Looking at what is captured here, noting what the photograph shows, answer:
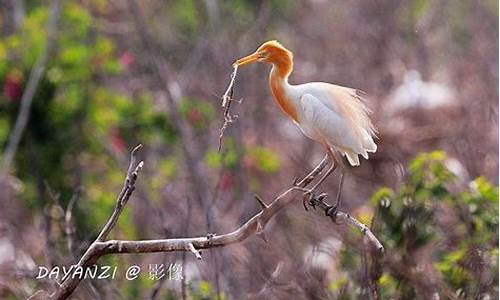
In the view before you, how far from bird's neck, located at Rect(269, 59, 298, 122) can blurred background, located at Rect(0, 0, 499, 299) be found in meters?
0.53

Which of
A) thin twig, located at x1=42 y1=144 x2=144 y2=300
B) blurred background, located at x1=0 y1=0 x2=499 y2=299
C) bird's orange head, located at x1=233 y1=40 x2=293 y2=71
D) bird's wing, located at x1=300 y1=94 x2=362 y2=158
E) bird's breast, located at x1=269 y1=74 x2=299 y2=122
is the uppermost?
bird's orange head, located at x1=233 y1=40 x2=293 y2=71

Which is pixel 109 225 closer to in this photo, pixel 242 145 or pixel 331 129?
pixel 331 129

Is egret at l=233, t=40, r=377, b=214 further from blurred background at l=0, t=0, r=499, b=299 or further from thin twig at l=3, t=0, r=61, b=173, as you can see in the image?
thin twig at l=3, t=0, r=61, b=173

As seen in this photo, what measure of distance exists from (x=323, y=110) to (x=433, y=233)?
1.16 meters

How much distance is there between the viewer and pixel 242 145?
4.54 metres

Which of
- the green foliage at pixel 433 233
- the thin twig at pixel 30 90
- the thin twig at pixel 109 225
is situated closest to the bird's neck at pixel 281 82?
the thin twig at pixel 109 225

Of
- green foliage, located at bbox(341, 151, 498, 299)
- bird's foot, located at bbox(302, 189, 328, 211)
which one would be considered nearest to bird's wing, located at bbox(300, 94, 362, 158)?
bird's foot, located at bbox(302, 189, 328, 211)

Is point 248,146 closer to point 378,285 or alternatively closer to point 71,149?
point 71,149

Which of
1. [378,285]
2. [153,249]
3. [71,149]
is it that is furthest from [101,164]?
[153,249]

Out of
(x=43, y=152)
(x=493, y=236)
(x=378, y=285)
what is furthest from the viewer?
(x=43, y=152)

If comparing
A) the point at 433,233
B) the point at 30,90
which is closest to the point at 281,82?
the point at 433,233

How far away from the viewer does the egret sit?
6.16ft

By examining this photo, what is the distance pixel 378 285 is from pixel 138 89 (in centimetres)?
286

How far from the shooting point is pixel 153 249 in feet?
6.11
